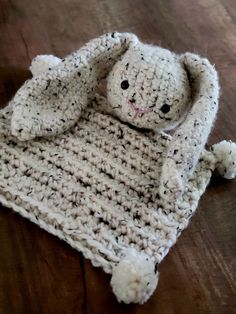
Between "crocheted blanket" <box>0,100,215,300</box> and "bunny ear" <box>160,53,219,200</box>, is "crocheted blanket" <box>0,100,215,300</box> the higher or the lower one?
the lower one

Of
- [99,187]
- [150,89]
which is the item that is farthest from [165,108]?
[99,187]

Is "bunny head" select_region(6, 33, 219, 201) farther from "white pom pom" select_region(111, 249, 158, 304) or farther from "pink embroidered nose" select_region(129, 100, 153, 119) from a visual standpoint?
"white pom pom" select_region(111, 249, 158, 304)

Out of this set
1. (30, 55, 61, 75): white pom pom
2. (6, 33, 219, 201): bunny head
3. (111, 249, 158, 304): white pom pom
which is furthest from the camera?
(30, 55, 61, 75): white pom pom

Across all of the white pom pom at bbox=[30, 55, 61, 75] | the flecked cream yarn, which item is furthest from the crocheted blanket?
the white pom pom at bbox=[30, 55, 61, 75]

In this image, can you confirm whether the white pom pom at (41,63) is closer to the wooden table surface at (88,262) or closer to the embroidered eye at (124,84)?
the wooden table surface at (88,262)

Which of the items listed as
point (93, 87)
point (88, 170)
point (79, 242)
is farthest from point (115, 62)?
point (79, 242)

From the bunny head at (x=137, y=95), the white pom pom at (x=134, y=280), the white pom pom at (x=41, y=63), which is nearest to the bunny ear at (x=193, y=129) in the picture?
the bunny head at (x=137, y=95)

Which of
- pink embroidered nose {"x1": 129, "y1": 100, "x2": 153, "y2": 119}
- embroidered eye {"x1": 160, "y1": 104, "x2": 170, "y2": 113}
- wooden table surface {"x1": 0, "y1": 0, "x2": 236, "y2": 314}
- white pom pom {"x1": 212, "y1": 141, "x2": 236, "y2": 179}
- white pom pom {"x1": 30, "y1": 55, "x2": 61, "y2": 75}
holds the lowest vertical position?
wooden table surface {"x1": 0, "y1": 0, "x2": 236, "y2": 314}
